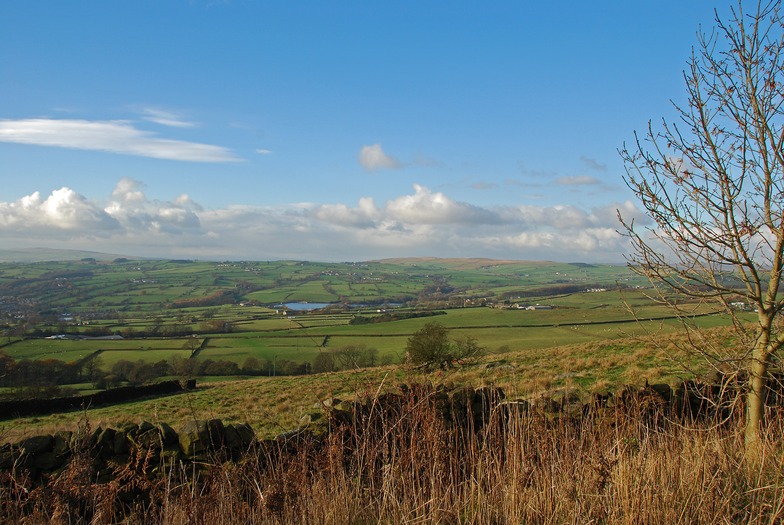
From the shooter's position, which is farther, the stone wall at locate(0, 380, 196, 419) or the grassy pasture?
the grassy pasture

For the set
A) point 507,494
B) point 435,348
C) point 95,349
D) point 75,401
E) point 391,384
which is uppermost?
point 507,494

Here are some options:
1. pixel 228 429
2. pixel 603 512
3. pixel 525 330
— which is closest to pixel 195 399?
pixel 228 429

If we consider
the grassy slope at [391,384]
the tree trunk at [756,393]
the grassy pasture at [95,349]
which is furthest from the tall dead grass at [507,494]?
the grassy pasture at [95,349]

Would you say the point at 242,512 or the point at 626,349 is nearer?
the point at 242,512

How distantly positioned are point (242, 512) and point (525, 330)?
165ft

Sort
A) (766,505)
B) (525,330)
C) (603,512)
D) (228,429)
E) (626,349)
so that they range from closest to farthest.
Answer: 1. (766,505)
2. (603,512)
3. (228,429)
4. (626,349)
5. (525,330)

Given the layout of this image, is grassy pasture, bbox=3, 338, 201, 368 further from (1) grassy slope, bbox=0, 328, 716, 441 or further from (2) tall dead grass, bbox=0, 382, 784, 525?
(2) tall dead grass, bbox=0, 382, 784, 525

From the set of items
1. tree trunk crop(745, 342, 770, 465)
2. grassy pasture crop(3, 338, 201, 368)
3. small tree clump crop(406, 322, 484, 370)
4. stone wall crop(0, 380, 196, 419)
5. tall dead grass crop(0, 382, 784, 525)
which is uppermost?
tree trunk crop(745, 342, 770, 465)

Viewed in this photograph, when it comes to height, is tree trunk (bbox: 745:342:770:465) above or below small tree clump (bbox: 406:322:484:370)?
above

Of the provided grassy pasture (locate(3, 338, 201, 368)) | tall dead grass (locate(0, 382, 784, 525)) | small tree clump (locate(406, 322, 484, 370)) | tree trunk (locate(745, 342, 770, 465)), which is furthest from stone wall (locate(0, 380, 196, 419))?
tree trunk (locate(745, 342, 770, 465))

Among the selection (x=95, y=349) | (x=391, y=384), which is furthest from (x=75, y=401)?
(x=95, y=349)

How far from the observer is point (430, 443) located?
173 inches

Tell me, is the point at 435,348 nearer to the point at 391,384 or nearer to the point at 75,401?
the point at 391,384

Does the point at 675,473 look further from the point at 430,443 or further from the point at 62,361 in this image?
the point at 62,361
